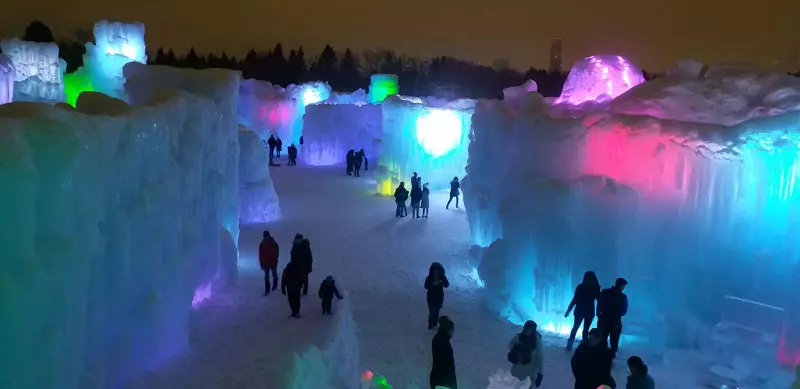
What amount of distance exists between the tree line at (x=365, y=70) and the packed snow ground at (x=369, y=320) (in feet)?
141

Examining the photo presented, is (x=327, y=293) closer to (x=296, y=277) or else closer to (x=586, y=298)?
(x=296, y=277)

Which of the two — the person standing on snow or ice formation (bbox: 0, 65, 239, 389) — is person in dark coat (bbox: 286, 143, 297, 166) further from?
the person standing on snow

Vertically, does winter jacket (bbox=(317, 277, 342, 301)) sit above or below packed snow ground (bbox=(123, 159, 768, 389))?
above

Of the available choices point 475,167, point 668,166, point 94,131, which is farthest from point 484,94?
point 94,131

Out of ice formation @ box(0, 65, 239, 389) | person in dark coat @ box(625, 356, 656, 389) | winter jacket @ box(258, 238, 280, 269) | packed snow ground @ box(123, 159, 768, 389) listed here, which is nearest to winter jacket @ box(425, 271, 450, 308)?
packed snow ground @ box(123, 159, 768, 389)

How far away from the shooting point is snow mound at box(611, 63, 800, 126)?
31.7 feet

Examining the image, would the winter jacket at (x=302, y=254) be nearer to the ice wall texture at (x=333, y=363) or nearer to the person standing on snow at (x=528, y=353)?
the ice wall texture at (x=333, y=363)

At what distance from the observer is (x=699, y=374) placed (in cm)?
851

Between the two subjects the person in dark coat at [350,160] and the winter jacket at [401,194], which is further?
the person in dark coat at [350,160]

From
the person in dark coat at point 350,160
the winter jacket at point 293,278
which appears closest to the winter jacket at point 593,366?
the winter jacket at point 293,278

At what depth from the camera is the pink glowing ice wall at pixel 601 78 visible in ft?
40.0

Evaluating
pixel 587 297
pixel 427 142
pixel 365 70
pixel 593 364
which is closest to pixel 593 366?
pixel 593 364

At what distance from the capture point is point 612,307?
820cm

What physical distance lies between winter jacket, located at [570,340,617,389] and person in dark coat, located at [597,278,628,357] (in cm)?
172
